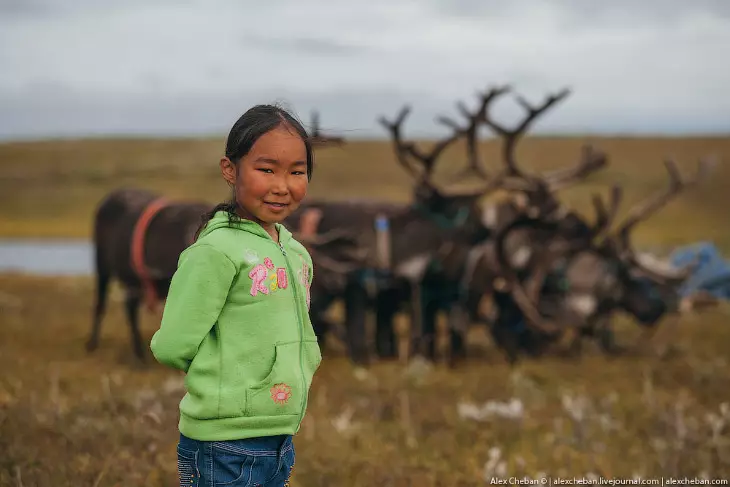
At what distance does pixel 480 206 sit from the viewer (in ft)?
39.7

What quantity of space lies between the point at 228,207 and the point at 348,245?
311 inches

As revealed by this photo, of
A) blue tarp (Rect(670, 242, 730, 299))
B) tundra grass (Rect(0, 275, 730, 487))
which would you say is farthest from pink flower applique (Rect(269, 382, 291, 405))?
blue tarp (Rect(670, 242, 730, 299))

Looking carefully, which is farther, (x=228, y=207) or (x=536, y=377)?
(x=536, y=377)

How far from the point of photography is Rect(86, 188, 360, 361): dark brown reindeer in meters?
11.3

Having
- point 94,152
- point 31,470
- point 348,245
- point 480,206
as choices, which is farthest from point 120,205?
A: point 94,152

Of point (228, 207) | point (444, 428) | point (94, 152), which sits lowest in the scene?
point (94, 152)

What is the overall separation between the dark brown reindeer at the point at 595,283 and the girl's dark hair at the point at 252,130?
7874 mm

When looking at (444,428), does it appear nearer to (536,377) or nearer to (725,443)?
(725,443)

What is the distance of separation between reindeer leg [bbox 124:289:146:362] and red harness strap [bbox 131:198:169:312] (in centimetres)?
18

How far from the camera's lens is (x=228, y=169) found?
11.9 feet

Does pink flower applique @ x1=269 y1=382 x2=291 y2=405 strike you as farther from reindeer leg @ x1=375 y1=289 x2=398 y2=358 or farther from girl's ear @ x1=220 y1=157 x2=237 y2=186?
reindeer leg @ x1=375 y1=289 x2=398 y2=358

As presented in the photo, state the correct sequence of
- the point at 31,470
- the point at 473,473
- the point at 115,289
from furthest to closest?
the point at 115,289
the point at 473,473
the point at 31,470

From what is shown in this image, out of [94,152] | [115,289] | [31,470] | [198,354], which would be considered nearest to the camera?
[198,354]

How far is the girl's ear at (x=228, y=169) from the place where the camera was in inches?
142
